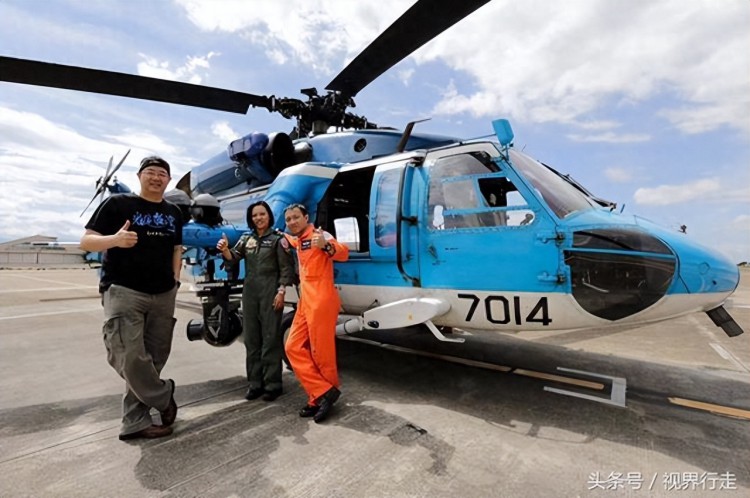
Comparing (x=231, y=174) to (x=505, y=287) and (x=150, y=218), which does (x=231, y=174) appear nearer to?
(x=150, y=218)

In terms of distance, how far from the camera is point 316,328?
337 centimetres

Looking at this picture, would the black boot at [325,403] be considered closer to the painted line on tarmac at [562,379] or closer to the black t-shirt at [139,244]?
the black t-shirt at [139,244]

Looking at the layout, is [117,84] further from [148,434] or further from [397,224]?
[148,434]

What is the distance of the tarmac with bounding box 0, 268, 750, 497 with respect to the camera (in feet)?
7.70

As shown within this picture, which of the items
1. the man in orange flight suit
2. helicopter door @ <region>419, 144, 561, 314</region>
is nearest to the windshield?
helicopter door @ <region>419, 144, 561, 314</region>

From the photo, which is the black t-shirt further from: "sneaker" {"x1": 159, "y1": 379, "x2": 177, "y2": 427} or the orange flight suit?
the orange flight suit

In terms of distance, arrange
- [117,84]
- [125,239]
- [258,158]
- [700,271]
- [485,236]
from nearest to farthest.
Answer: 1. [125,239]
2. [700,271]
3. [485,236]
4. [117,84]
5. [258,158]

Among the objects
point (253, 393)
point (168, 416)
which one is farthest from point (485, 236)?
point (168, 416)

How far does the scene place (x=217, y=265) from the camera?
20.9ft

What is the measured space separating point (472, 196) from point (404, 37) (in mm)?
2430

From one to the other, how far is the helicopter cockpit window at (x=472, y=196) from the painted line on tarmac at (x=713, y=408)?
7.70 feet

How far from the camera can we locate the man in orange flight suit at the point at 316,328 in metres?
3.34

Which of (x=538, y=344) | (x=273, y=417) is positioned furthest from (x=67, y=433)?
(x=538, y=344)

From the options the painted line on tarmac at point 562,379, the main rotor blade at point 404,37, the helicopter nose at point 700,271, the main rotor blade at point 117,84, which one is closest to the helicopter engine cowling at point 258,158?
the main rotor blade at point 117,84
